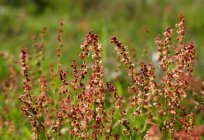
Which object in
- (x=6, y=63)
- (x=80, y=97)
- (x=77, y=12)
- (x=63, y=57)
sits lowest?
(x=80, y=97)

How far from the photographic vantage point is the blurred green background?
10.1 m

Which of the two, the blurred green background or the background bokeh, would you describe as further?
the blurred green background

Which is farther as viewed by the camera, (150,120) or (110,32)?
(110,32)

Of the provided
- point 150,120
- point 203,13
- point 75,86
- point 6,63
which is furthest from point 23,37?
point 75,86

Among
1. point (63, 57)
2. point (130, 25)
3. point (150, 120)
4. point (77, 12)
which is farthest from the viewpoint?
point (77, 12)

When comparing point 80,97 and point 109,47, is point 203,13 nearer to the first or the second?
point 109,47

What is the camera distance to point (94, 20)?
12.4 m

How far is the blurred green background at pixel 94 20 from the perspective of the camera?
33.1 ft

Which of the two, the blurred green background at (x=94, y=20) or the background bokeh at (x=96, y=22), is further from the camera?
the blurred green background at (x=94, y=20)

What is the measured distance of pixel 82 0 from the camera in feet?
46.3

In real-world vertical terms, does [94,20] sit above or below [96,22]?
above

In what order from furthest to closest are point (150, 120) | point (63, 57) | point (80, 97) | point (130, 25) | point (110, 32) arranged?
point (130, 25)
point (110, 32)
point (63, 57)
point (150, 120)
point (80, 97)

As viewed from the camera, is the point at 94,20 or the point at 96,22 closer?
the point at 96,22

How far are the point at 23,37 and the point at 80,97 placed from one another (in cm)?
691
